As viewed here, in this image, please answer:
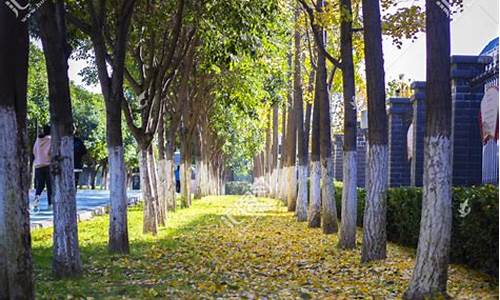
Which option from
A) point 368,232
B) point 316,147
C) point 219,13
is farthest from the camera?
point 316,147

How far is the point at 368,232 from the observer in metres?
9.77

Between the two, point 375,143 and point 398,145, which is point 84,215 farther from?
point 375,143

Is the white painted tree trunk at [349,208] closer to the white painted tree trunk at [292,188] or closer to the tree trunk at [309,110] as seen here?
the tree trunk at [309,110]

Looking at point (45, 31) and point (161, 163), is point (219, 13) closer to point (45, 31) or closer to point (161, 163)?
point (45, 31)

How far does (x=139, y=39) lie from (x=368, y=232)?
7462 mm

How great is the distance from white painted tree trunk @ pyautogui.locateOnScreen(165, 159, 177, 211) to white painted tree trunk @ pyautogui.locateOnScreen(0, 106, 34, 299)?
1409cm

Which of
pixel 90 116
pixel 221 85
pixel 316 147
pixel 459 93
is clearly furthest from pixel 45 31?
pixel 90 116

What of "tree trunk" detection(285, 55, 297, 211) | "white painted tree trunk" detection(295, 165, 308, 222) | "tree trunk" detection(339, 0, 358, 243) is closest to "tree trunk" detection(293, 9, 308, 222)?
"white painted tree trunk" detection(295, 165, 308, 222)

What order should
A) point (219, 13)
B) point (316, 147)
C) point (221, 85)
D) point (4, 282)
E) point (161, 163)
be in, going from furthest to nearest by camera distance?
point (221, 85) → point (161, 163) → point (316, 147) → point (219, 13) → point (4, 282)

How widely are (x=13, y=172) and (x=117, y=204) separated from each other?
5.11 metres

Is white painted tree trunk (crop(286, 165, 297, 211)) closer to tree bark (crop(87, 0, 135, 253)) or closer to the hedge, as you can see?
the hedge

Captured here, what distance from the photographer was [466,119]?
13.6 meters

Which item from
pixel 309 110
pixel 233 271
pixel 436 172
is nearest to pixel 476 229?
pixel 436 172

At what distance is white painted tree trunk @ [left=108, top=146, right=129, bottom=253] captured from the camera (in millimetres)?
10758
